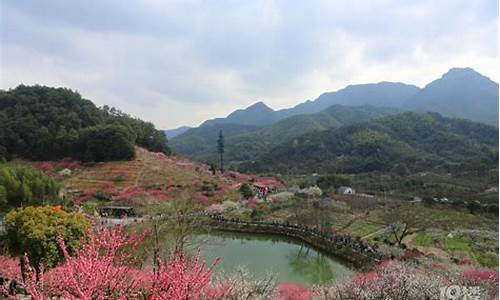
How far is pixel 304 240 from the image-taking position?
2439 cm

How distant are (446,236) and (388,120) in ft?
257

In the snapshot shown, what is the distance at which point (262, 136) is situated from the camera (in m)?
142

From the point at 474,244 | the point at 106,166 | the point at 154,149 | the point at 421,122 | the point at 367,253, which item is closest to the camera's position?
the point at 367,253

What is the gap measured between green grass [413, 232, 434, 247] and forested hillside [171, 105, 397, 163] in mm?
80846

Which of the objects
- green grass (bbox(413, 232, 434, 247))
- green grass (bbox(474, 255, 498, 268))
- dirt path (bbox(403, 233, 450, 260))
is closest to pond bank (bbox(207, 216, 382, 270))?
dirt path (bbox(403, 233, 450, 260))

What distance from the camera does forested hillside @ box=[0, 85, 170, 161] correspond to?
1875 inches

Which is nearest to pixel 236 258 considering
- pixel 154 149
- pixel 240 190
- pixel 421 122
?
pixel 240 190

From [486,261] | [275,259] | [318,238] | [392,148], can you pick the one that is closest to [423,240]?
[486,261]

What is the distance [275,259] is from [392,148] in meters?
61.8

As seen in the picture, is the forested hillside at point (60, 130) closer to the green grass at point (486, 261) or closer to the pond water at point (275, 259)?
the pond water at point (275, 259)

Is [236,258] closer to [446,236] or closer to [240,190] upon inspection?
[446,236]

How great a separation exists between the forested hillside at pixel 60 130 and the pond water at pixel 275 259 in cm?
2721

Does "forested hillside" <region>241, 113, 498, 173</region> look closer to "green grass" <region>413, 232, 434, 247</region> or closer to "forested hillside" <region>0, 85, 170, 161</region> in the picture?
A: "forested hillside" <region>0, 85, 170, 161</region>

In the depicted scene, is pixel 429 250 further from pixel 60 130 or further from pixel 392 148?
pixel 392 148
